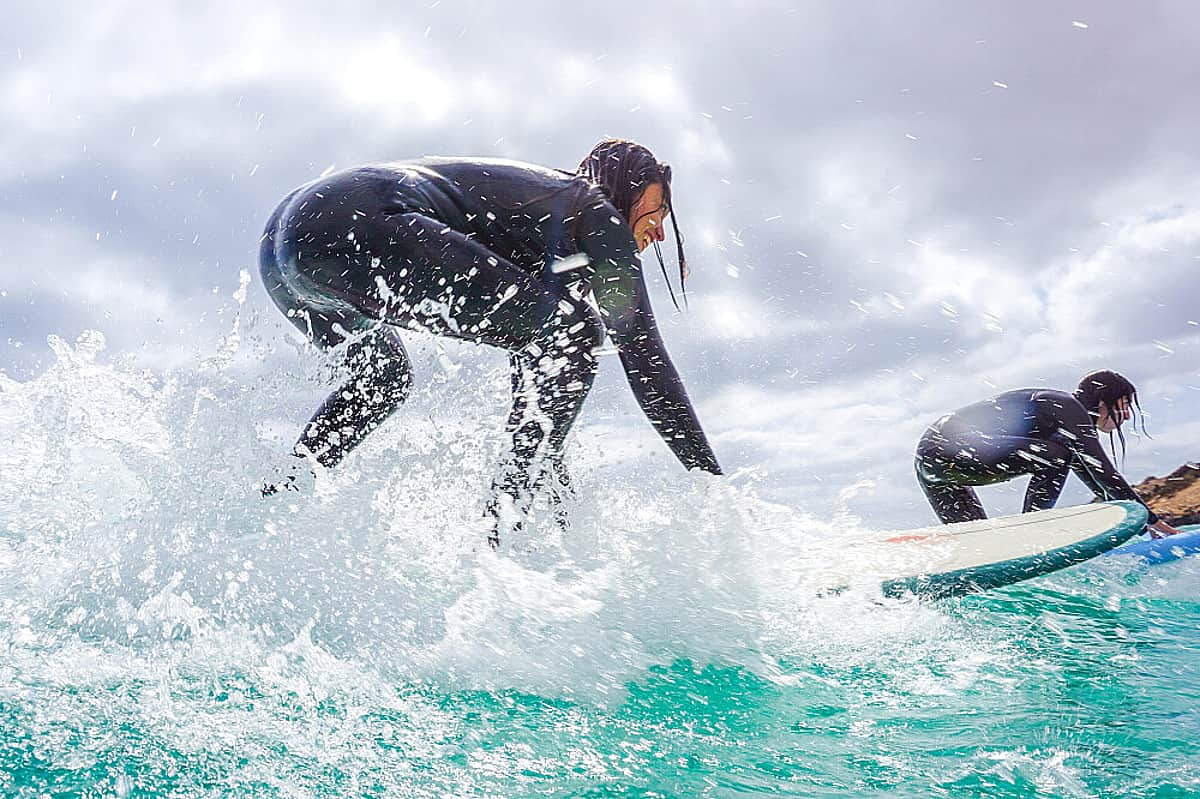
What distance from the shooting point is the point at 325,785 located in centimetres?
98

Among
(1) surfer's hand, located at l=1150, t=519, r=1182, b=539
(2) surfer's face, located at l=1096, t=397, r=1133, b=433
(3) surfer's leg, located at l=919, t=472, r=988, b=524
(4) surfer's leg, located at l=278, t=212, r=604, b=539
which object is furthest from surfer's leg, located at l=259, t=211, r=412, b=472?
(1) surfer's hand, located at l=1150, t=519, r=1182, b=539

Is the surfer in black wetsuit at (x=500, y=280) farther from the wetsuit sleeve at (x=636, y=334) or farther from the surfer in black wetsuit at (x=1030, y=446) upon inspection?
the surfer in black wetsuit at (x=1030, y=446)

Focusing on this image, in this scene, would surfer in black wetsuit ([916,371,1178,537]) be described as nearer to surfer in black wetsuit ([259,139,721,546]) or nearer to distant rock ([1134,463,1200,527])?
surfer in black wetsuit ([259,139,721,546])

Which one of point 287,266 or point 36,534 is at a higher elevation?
point 287,266

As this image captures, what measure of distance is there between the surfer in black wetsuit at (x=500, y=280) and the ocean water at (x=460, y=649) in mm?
143

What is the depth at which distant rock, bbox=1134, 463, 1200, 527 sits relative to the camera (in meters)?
8.49

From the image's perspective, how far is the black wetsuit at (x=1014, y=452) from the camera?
175 inches

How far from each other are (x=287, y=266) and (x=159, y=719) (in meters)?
1.30

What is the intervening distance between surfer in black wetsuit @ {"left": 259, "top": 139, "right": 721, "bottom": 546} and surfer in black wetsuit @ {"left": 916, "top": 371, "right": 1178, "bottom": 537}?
3.16m

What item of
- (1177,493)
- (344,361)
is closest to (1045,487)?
(344,361)

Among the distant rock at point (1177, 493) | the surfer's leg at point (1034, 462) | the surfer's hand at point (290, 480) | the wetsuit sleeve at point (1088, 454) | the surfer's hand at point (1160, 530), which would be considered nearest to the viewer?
the surfer's hand at point (290, 480)

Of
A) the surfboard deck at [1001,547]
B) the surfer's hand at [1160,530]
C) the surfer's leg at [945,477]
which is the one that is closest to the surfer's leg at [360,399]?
the surfboard deck at [1001,547]

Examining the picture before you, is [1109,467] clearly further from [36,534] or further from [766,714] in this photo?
[36,534]

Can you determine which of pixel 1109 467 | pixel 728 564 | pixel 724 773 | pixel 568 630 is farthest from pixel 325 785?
pixel 1109 467
